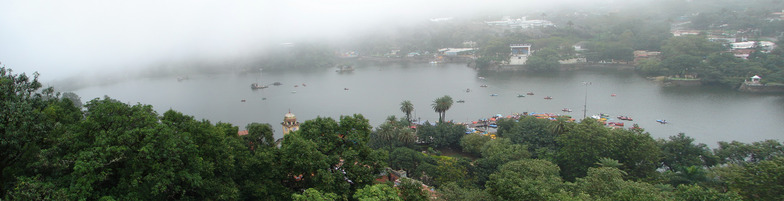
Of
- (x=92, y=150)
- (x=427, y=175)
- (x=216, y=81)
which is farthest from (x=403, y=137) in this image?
(x=216, y=81)

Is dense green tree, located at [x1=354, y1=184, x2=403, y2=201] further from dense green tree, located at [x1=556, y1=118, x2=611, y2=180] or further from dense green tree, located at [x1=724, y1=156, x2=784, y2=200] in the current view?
dense green tree, located at [x1=556, y1=118, x2=611, y2=180]

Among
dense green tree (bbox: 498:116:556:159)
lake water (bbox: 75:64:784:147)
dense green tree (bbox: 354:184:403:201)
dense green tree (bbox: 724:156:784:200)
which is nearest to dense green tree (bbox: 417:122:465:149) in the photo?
dense green tree (bbox: 498:116:556:159)

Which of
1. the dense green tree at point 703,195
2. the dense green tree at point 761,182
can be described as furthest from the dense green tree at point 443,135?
the dense green tree at point 703,195

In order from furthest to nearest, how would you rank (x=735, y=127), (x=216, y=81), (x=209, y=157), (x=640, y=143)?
1. (x=216, y=81)
2. (x=735, y=127)
3. (x=640, y=143)
4. (x=209, y=157)

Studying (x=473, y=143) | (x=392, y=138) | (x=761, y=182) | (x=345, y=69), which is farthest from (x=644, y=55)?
(x=761, y=182)

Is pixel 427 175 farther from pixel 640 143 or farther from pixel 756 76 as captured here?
pixel 756 76

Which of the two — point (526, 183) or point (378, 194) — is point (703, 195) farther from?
point (378, 194)
